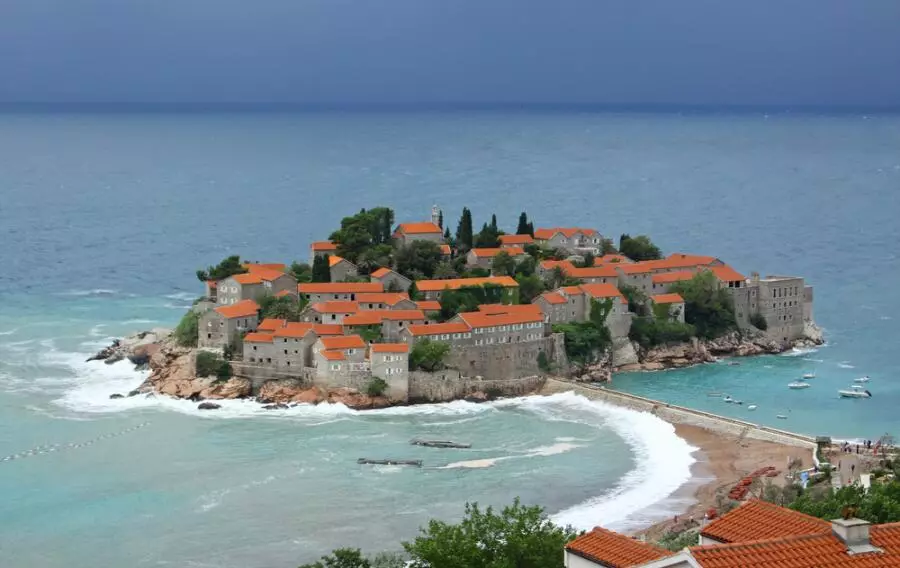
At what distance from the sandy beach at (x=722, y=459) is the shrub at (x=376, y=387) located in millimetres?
11065

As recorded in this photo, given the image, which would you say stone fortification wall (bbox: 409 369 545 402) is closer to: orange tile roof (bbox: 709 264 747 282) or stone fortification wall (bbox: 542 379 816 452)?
stone fortification wall (bbox: 542 379 816 452)

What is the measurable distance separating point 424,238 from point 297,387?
570 inches

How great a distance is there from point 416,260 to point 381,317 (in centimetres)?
724

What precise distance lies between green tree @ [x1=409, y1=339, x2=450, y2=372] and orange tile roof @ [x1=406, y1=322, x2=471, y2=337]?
724mm

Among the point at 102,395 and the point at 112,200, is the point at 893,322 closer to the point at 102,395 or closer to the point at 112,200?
the point at 102,395

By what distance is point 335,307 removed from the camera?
58844 mm

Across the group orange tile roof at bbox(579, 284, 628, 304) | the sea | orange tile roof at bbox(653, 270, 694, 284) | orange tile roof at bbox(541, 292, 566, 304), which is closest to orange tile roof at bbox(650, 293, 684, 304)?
orange tile roof at bbox(653, 270, 694, 284)

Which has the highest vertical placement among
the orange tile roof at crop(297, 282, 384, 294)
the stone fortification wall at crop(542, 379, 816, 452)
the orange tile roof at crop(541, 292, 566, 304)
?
the orange tile roof at crop(297, 282, 384, 294)

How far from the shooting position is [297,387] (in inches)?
2192

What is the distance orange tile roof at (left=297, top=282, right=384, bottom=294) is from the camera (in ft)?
199

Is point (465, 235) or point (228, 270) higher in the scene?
point (465, 235)

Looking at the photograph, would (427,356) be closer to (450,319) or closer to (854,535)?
(450,319)

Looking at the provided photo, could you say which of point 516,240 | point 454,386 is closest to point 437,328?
point 454,386

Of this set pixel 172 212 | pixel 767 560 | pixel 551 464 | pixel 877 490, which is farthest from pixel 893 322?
pixel 172 212
